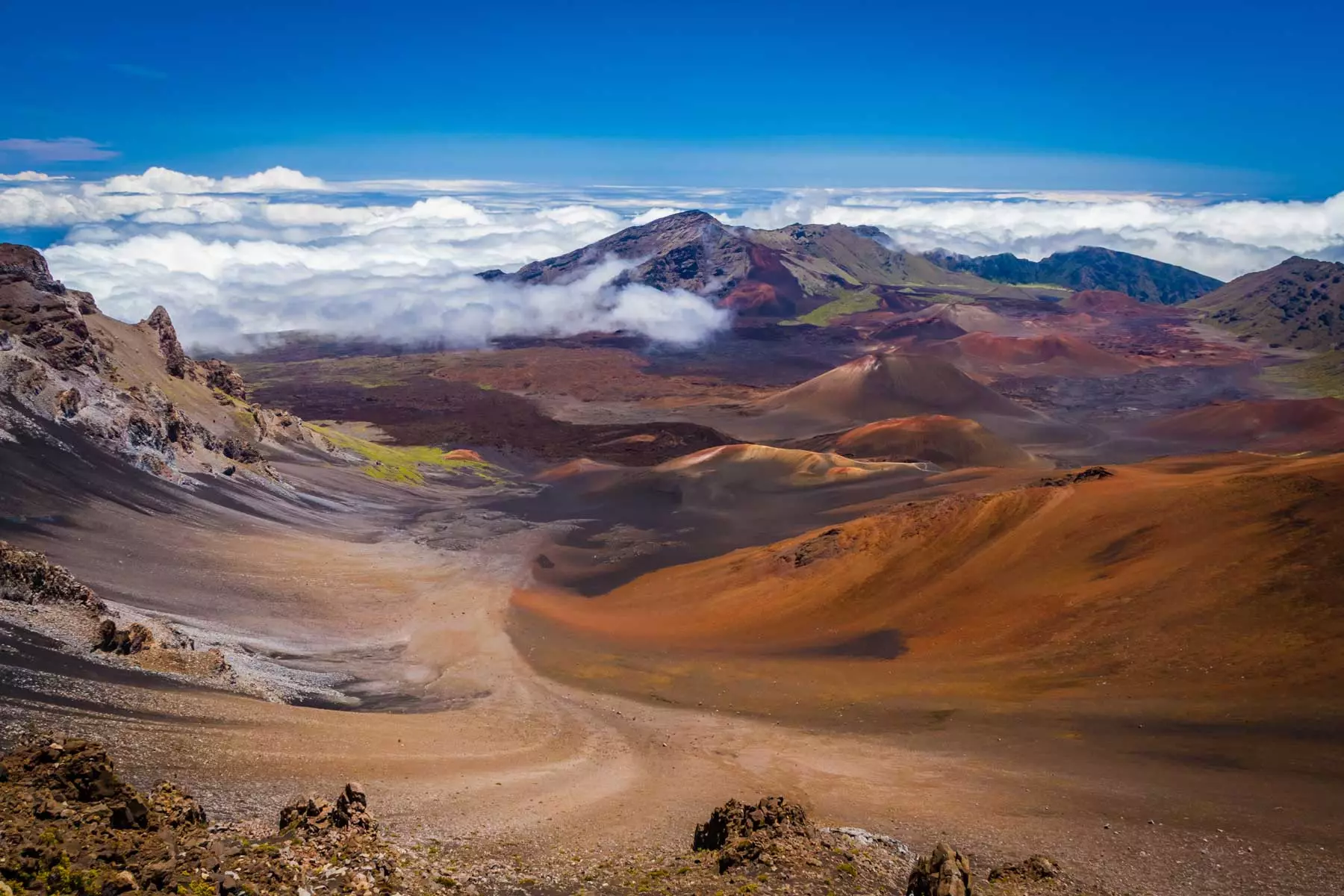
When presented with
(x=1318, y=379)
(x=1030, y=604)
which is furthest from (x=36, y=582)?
(x=1318, y=379)

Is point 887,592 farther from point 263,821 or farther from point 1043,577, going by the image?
point 263,821

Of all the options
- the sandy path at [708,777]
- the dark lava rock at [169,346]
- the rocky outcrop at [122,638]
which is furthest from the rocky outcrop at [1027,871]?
the dark lava rock at [169,346]

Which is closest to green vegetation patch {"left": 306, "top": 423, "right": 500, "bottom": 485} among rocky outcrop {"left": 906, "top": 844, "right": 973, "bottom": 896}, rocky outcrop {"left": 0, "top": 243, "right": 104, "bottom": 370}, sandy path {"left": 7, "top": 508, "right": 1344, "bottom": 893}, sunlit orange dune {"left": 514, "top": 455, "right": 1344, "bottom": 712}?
rocky outcrop {"left": 0, "top": 243, "right": 104, "bottom": 370}

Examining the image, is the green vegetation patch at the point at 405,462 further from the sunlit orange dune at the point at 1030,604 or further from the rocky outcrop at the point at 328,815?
the rocky outcrop at the point at 328,815

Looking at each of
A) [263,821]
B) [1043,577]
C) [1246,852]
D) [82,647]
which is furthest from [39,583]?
[1043,577]

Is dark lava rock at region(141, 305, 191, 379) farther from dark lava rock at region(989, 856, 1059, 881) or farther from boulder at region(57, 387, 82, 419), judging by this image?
dark lava rock at region(989, 856, 1059, 881)

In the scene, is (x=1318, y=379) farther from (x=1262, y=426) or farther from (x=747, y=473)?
(x=747, y=473)
